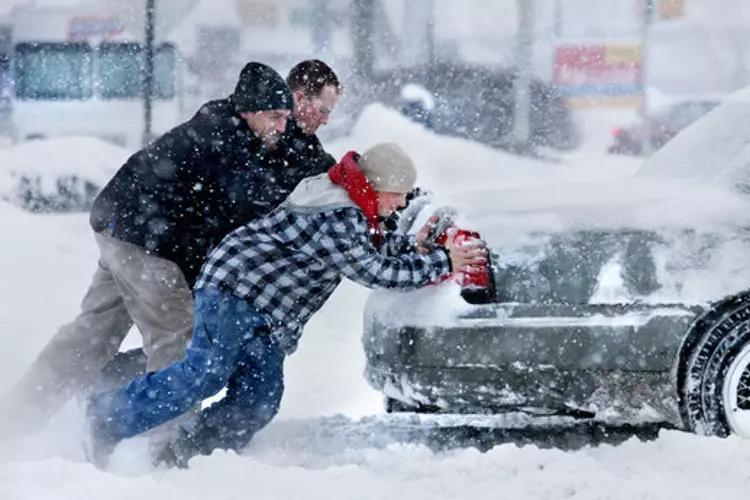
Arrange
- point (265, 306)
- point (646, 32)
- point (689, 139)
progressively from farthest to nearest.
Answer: point (646, 32) → point (689, 139) → point (265, 306)

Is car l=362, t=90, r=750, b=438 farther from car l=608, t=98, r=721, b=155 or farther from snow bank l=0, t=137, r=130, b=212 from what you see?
car l=608, t=98, r=721, b=155

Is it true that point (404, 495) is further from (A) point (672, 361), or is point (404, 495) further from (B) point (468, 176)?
(B) point (468, 176)

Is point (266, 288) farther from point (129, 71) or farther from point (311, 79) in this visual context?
point (129, 71)

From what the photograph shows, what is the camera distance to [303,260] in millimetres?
4473

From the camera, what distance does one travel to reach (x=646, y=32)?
2953 centimetres

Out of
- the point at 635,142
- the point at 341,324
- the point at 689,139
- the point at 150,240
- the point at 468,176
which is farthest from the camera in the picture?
the point at 635,142

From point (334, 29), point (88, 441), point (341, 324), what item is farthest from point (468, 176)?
Result: point (88, 441)

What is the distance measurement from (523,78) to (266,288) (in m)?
22.2

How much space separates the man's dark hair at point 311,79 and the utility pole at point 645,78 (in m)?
21.3

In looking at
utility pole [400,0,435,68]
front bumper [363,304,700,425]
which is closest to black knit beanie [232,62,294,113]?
front bumper [363,304,700,425]

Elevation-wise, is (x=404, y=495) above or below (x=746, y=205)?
below

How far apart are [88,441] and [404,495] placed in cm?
134

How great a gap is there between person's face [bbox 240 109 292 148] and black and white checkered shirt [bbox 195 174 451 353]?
0.43 meters

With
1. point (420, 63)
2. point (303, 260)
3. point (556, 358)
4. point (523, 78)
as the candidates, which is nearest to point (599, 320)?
point (556, 358)
